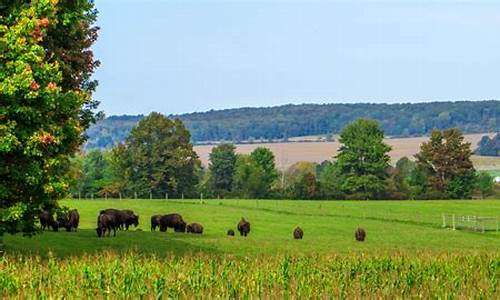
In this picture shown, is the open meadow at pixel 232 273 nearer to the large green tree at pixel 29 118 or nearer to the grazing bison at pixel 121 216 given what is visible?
the large green tree at pixel 29 118

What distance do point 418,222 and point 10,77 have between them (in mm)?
64520

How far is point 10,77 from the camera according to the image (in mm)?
29047

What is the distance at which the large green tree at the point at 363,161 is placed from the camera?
149 meters

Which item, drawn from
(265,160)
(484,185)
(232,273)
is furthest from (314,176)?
(232,273)

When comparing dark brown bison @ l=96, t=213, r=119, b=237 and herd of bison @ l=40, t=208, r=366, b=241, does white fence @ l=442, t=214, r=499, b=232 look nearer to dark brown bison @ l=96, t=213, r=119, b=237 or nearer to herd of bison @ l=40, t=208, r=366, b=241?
herd of bison @ l=40, t=208, r=366, b=241

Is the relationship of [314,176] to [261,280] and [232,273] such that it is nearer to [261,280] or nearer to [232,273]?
[232,273]

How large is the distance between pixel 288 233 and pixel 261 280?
5106cm

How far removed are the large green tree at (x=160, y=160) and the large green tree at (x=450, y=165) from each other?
42707 mm

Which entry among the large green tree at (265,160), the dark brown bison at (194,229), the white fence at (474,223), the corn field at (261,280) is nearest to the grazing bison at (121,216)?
the dark brown bison at (194,229)

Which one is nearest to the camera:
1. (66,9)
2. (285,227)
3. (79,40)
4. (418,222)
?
(66,9)

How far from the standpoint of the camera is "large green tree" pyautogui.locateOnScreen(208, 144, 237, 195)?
17950 cm

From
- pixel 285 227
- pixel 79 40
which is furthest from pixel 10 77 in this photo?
pixel 285 227

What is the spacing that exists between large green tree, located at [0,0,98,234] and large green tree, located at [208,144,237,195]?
146m

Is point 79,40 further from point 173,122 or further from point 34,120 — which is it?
point 173,122
